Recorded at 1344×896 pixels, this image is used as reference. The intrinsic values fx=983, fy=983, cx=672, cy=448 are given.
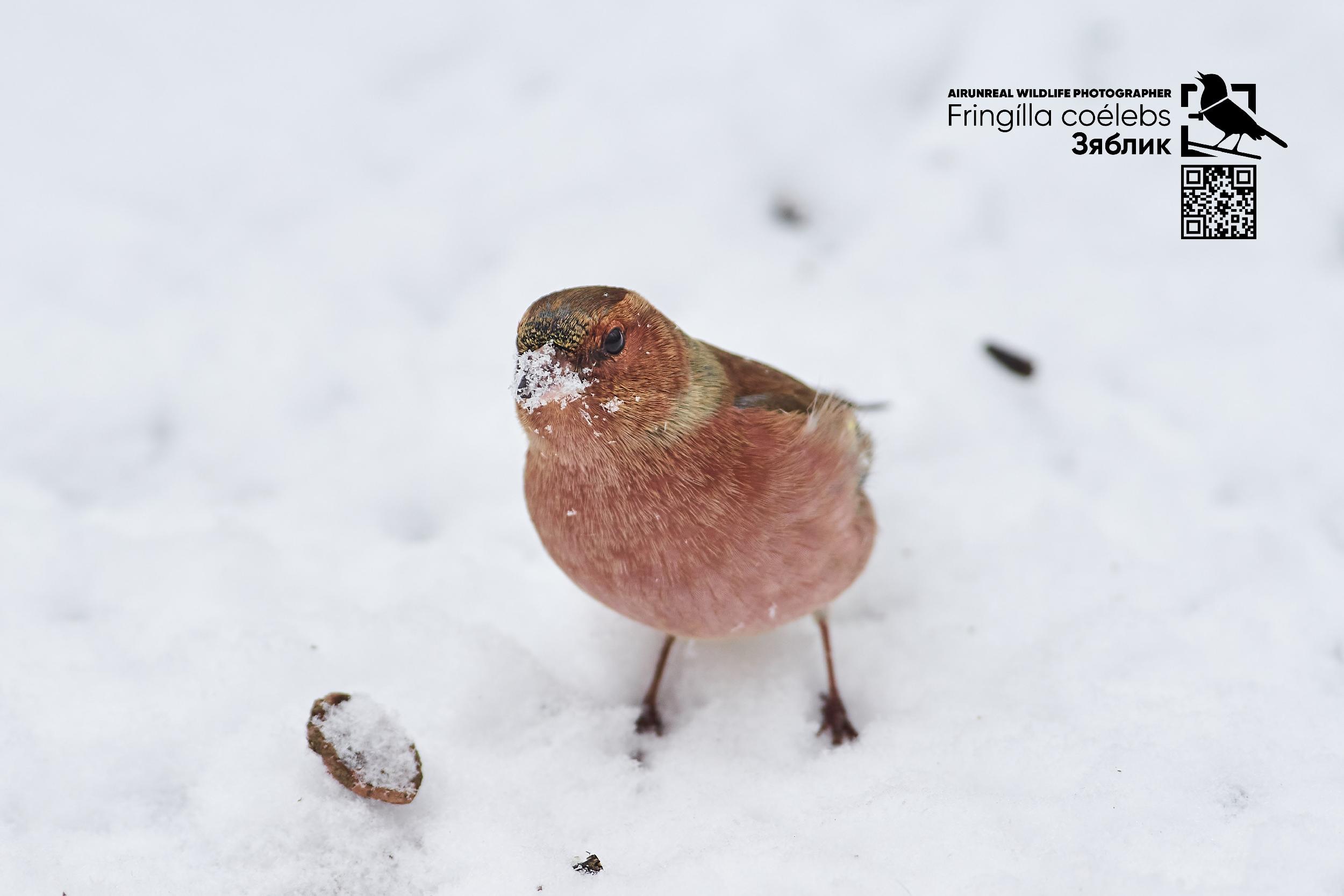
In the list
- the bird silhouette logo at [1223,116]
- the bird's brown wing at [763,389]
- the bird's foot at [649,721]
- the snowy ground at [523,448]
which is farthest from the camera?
the bird silhouette logo at [1223,116]

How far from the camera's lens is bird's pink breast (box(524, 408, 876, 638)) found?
111 inches

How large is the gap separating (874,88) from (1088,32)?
41.2 inches

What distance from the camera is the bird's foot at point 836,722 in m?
3.17

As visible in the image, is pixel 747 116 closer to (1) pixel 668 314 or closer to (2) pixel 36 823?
(1) pixel 668 314

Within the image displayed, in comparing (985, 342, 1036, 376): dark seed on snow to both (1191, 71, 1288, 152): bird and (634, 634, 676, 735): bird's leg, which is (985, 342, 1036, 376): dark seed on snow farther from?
(634, 634, 676, 735): bird's leg

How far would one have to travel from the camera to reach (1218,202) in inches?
177

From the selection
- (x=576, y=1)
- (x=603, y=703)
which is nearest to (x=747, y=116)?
(x=576, y=1)

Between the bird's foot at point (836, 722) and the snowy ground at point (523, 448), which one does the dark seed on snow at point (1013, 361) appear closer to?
the snowy ground at point (523, 448)

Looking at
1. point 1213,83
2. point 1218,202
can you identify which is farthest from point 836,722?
point 1213,83

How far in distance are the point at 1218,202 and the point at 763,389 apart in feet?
8.89

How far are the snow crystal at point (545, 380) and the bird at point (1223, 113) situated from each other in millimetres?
3574

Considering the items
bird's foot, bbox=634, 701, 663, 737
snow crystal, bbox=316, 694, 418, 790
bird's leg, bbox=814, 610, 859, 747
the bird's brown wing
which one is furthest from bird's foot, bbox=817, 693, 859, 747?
snow crystal, bbox=316, 694, 418, 790

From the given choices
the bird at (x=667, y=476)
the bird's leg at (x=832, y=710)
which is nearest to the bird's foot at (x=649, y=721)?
the bird at (x=667, y=476)

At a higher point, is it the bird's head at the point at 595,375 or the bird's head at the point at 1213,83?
the bird's head at the point at 1213,83
